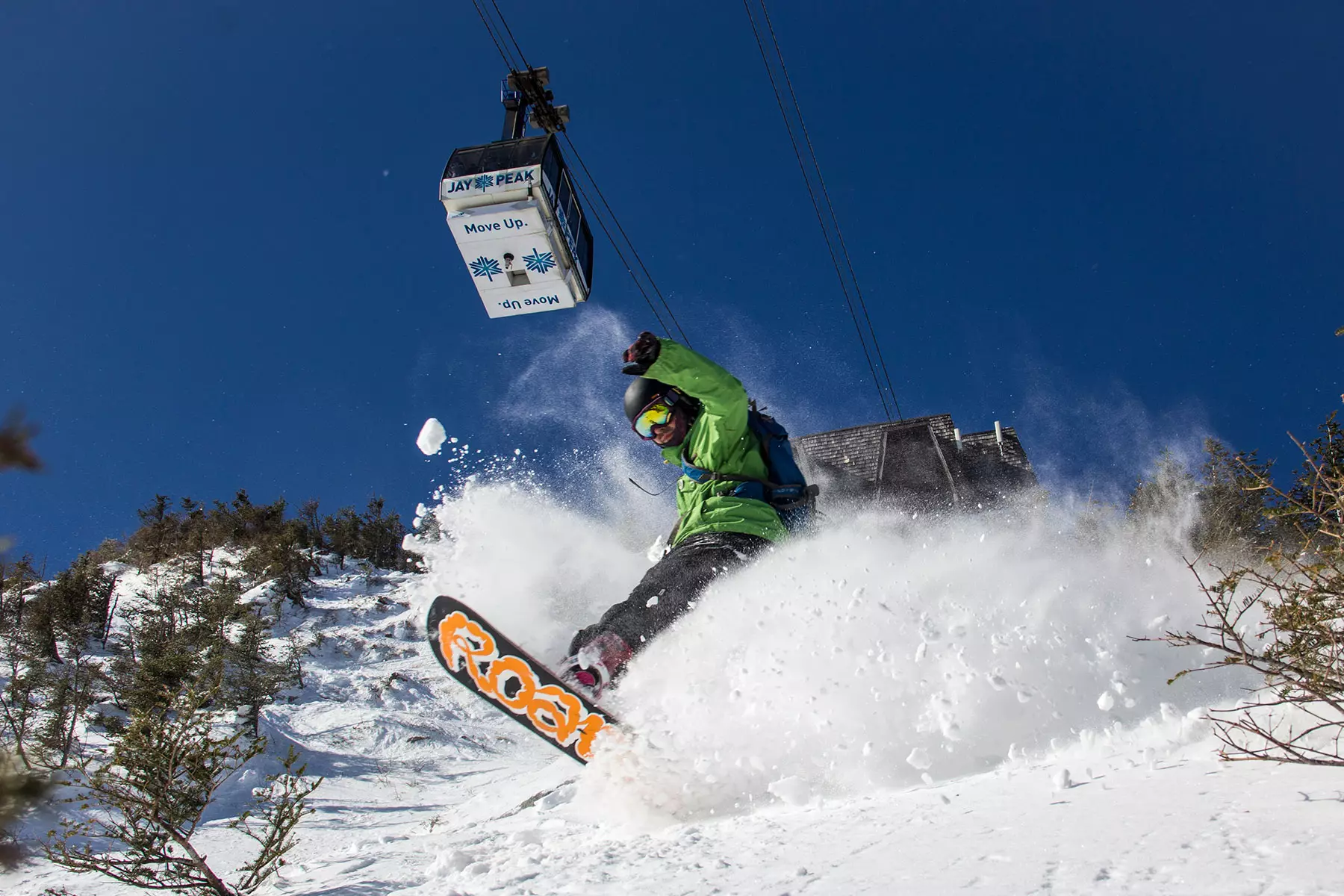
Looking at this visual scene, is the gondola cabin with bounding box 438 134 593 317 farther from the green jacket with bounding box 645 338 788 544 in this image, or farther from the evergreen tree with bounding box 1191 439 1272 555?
the evergreen tree with bounding box 1191 439 1272 555

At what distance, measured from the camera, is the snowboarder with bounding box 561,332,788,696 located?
5457mm

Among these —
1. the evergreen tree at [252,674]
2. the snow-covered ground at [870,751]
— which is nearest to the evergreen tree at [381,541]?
the evergreen tree at [252,674]

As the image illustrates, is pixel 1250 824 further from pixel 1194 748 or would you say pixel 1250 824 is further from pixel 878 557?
pixel 878 557

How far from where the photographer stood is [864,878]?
93.6 inches

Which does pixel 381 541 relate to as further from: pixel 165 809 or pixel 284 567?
pixel 165 809

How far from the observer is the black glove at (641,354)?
5.38 metres

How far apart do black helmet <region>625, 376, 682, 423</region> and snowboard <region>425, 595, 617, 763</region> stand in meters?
2.11

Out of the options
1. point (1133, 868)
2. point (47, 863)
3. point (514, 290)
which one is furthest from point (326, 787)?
point (1133, 868)

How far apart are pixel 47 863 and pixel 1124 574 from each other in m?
9.32

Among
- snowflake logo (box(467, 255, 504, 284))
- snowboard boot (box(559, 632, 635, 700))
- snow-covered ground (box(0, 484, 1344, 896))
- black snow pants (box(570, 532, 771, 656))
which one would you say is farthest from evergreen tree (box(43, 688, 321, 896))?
snowflake logo (box(467, 255, 504, 284))

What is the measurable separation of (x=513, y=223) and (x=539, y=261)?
1.27ft

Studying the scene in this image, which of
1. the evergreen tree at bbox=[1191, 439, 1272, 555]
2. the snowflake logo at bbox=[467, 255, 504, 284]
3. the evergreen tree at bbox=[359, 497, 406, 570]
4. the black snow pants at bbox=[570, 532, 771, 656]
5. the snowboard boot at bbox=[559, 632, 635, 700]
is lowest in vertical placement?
the snowboard boot at bbox=[559, 632, 635, 700]

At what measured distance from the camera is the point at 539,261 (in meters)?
6.90

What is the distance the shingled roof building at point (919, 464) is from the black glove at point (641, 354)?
48.3 ft
